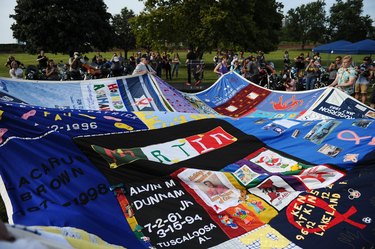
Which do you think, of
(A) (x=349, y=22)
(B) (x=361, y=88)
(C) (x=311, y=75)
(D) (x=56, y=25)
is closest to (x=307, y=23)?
(A) (x=349, y=22)

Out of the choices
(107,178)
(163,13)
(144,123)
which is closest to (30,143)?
(107,178)

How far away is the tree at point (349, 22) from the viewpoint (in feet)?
260

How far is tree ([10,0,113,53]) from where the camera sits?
2608cm

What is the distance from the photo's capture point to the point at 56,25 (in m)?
26.4

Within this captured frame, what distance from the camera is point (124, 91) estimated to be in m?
7.86

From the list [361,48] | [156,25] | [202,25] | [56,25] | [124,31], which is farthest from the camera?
[124,31]

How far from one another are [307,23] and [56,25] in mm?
84037

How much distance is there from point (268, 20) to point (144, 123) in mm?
27013

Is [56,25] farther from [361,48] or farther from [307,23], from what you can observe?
[307,23]

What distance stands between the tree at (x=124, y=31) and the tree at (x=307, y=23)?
47.6 meters

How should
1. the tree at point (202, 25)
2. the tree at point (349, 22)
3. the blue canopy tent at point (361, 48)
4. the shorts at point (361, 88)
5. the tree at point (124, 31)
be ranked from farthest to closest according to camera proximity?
the tree at point (349, 22), the tree at point (124, 31), the tree at point (202, 25), the blue canopy tent at point (361, 48), the shorts at point (361, 88)

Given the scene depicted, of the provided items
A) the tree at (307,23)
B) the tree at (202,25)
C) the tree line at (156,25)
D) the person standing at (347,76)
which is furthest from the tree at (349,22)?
the person standing at (347,76)

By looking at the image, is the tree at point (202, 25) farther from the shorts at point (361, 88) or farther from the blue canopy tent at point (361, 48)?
the shorts at point (361, 88)

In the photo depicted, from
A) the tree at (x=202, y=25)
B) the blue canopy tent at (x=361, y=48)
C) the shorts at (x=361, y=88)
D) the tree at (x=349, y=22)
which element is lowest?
the shorts at (x=361, y=88)
